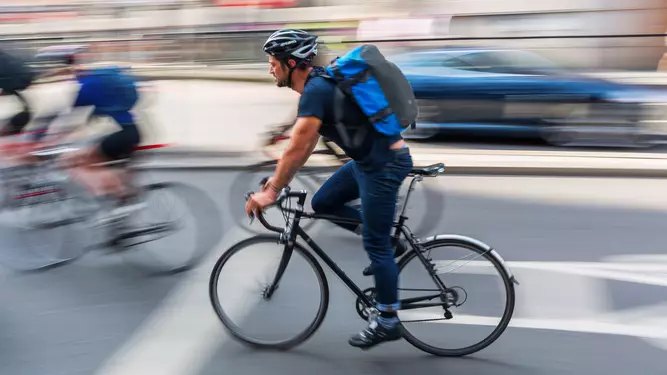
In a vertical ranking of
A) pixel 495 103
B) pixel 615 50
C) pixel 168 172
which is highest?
pixel 615 50

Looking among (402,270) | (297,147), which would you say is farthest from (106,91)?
(402,270)

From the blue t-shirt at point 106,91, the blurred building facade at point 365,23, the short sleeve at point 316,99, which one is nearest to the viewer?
the short sleeve at point 316,99

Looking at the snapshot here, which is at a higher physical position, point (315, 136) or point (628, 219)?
point (315, 136)

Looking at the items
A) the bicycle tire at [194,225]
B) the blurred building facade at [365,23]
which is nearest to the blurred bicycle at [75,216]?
the bicycle tire at [194,225]

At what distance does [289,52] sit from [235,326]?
1.63 m

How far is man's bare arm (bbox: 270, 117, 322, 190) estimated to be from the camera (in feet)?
9.77

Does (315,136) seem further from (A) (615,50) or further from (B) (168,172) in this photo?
(A) (615,50)

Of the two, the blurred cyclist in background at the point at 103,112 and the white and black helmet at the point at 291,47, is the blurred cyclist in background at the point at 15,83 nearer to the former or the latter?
the blurred cyclist in background at the point at 103,112

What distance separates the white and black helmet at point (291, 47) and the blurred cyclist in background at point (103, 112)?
181 centimetres

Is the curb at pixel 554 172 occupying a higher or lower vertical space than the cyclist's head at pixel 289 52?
lower

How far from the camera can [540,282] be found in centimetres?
443

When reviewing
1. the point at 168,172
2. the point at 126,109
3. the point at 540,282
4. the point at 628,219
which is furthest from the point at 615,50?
the point at 126,109

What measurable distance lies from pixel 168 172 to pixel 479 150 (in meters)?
3.94

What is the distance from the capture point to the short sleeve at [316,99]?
2957 mm
